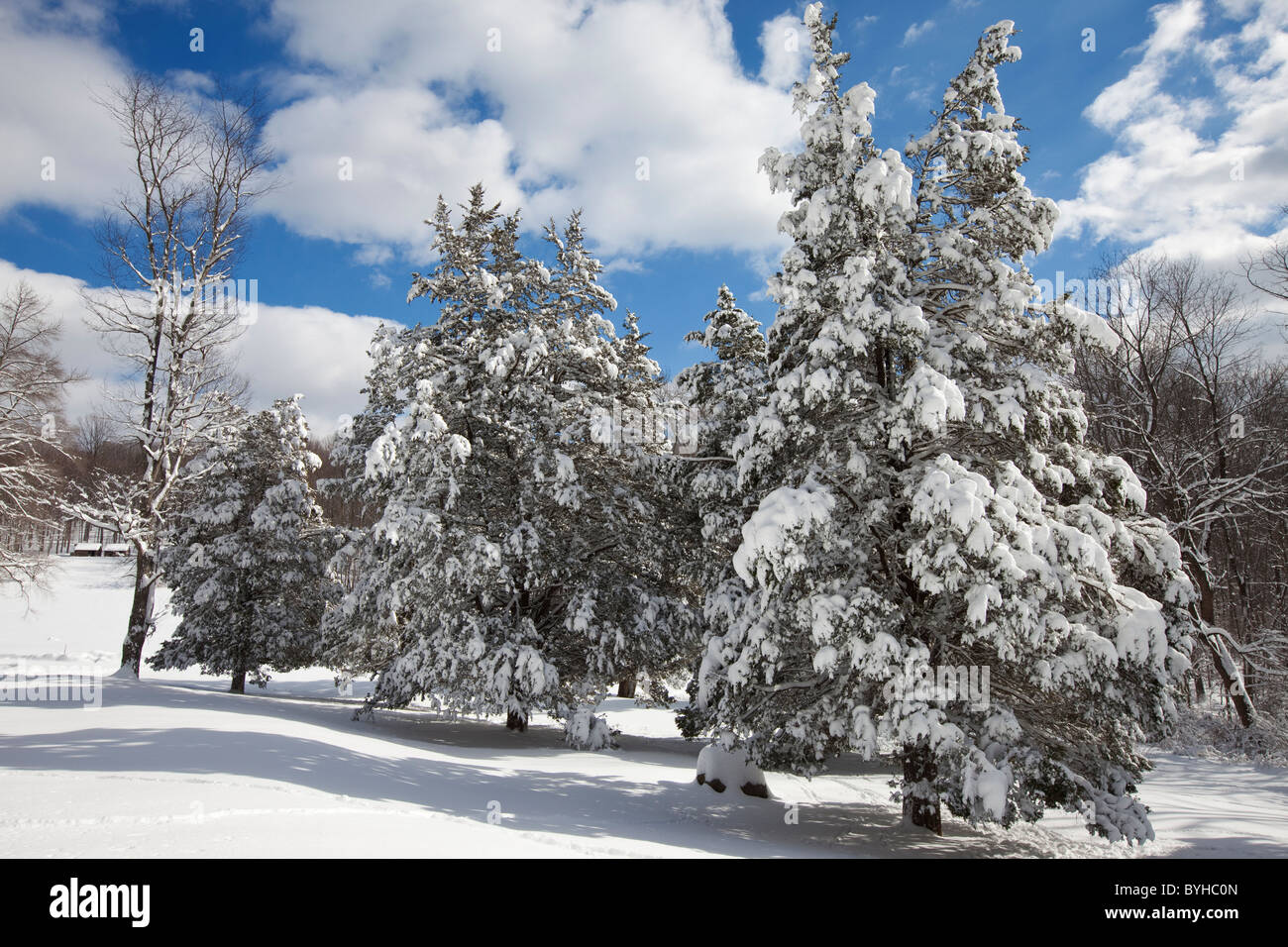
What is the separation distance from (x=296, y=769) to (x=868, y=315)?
862 cm

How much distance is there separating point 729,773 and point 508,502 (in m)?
7.00

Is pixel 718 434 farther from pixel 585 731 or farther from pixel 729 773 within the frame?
pixel 585 731

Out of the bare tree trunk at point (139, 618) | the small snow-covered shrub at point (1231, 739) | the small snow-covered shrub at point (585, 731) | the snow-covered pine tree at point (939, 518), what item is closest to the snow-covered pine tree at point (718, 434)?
the snow-covered pine tree at point (939, 518)

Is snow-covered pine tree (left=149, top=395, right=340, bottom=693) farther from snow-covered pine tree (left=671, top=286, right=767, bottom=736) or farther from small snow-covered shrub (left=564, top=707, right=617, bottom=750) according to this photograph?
snow-covered pine tree (left=671, top=286, right=767, bottom=736)

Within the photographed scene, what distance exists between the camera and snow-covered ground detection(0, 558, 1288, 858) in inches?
218

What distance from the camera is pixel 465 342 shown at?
605 inches

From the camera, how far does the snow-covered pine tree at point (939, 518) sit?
24.9ft

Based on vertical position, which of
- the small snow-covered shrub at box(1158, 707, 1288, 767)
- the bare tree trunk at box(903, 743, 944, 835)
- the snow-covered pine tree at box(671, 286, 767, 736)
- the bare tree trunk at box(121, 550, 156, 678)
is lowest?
the small snow-covered shrub at box(1158, 707, 1288, 767)

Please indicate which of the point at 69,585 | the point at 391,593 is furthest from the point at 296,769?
the point at 69,585

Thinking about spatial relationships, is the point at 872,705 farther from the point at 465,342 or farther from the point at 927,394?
the point at 465,342

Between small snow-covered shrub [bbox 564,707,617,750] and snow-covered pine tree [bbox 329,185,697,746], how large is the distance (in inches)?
1.7

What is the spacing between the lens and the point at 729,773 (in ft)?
39.4

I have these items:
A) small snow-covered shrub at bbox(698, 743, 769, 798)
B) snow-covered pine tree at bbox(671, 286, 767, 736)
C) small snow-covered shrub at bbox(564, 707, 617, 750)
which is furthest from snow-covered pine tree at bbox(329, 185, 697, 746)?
small snow-covered shrub at bbox(698, 743, 769, 798)

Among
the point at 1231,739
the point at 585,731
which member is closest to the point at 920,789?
the point at 585,731
